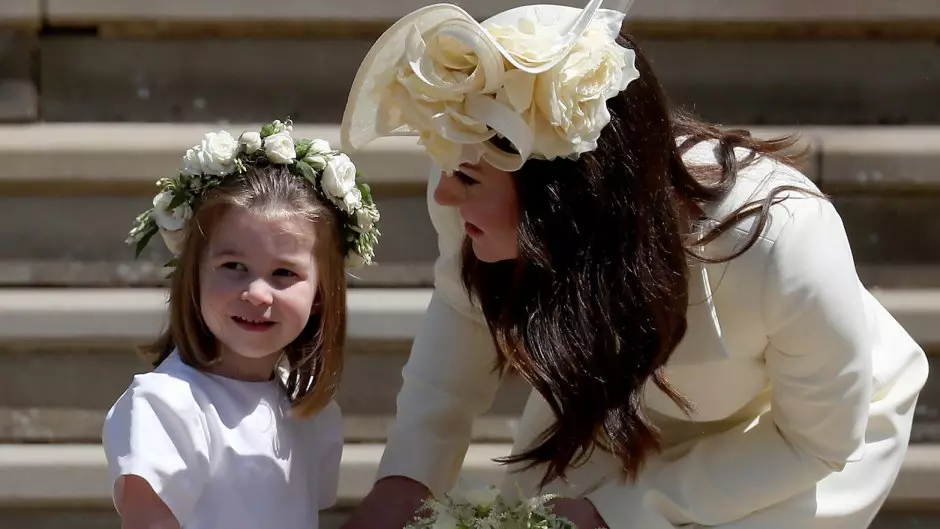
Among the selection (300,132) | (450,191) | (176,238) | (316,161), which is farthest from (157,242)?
(450,191)

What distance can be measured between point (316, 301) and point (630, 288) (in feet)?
2.22

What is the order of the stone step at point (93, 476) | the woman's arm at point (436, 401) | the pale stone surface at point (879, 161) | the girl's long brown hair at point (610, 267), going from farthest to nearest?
the pale stone surface at point (879, 161)
the stone step at point (93, 476)
the woman's arm at point (436, 401)
the girl's long brown hair at point (610, 267)

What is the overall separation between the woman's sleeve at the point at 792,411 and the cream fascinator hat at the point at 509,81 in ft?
1.48

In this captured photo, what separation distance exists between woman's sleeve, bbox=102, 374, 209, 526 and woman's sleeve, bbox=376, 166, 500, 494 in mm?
487

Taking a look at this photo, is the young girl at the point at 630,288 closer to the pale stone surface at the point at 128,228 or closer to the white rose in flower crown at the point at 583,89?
the white rose in flower crown at the point at 583,89

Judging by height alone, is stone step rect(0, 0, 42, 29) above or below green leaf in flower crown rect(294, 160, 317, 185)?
below

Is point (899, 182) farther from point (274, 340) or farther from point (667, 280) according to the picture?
point (274, 340)

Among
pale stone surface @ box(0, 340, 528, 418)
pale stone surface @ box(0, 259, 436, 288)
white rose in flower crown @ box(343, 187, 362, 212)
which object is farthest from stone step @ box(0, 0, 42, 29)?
white rose in flower crown @ box(343, 187, 362, 212)

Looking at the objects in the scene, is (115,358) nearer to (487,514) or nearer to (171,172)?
(171,172)

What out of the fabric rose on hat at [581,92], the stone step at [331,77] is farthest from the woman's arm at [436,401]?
the stone step at [331,77]

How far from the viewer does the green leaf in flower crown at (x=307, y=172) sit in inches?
90.8

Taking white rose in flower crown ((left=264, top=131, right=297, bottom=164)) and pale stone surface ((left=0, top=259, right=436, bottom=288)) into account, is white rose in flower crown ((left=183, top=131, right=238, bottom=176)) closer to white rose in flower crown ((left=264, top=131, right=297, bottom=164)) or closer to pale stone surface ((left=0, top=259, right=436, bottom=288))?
white rose in flower crown ((left=264, top=131, right=297, bottom=164))

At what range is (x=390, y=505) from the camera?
2438mm

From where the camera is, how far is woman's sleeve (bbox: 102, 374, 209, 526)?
204 centimetres
